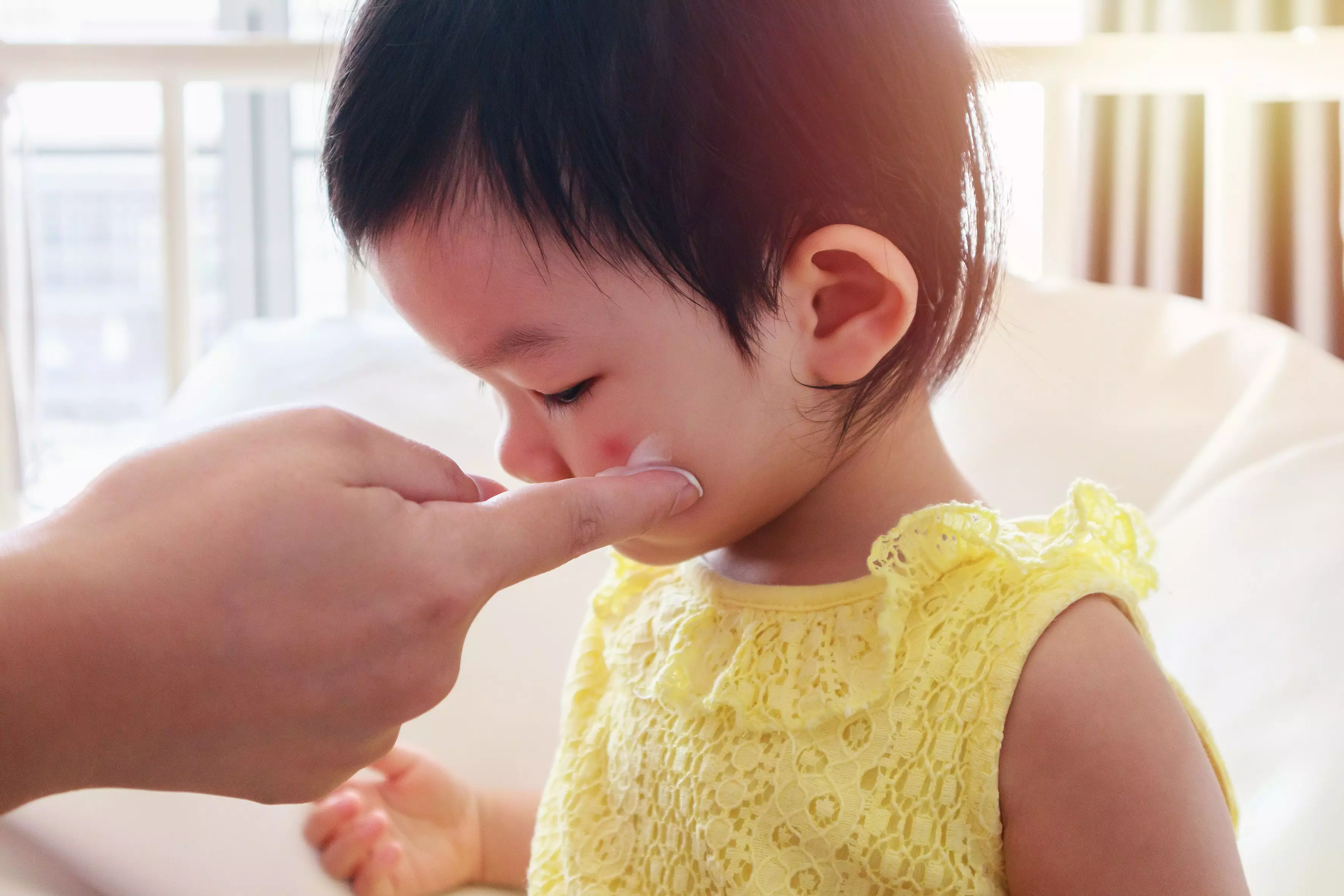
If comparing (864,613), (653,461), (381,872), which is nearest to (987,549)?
(864,613)

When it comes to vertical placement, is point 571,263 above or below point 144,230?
below

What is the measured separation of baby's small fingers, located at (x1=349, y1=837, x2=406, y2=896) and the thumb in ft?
1.15

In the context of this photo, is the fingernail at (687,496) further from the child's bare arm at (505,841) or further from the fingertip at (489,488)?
the child's bare arm at (505,841)

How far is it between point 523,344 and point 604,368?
40mm

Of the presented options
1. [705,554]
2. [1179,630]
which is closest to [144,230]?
[705,554]

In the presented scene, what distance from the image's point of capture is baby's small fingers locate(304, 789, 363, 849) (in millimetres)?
780

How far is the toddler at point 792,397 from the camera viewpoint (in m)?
0.53

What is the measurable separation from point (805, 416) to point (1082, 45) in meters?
0.87

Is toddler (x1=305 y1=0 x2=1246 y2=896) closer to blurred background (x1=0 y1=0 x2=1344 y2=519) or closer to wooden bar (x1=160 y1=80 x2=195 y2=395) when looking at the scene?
blurred background (x1=0 y1=0 x2=1344 y2=519)

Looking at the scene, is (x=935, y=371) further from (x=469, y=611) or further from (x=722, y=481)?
(x=469, y=611)

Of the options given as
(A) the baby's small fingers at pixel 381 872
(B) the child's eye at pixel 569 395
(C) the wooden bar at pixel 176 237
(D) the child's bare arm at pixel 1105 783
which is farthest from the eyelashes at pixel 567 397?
(C) the wooden bar at pixel 176 237

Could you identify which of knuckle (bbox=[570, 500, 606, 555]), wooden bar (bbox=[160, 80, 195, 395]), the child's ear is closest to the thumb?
knuckle (bbox=[570, 500, 606, 555])

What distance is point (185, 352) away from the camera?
1402 mm

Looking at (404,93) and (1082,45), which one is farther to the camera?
(1082,45)
